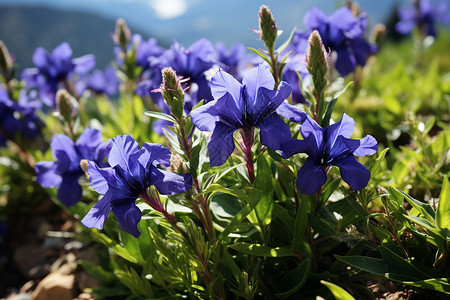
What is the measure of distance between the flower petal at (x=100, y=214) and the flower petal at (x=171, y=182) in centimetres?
18

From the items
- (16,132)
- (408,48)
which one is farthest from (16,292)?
(408,48)

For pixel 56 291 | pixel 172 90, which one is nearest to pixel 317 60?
pixel 172 90

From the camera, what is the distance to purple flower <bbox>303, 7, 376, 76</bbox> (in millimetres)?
2418

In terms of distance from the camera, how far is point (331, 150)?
152 cm

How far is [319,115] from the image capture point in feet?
5.61

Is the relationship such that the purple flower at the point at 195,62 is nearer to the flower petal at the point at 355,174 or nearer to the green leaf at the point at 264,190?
the green leaf at the point at 264,190

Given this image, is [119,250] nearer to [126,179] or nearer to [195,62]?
[126,179]

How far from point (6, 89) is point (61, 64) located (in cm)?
50

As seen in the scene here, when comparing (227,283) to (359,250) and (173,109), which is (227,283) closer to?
(359,250)

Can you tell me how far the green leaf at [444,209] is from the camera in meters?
1.52

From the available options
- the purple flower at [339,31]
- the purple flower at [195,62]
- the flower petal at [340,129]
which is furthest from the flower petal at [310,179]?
the purple flower at [339,31]

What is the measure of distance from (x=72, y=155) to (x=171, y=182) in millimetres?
1016

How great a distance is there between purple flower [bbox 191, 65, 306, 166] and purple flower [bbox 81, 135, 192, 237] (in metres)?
0.19

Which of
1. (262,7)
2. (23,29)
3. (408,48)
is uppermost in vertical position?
(262,7)
